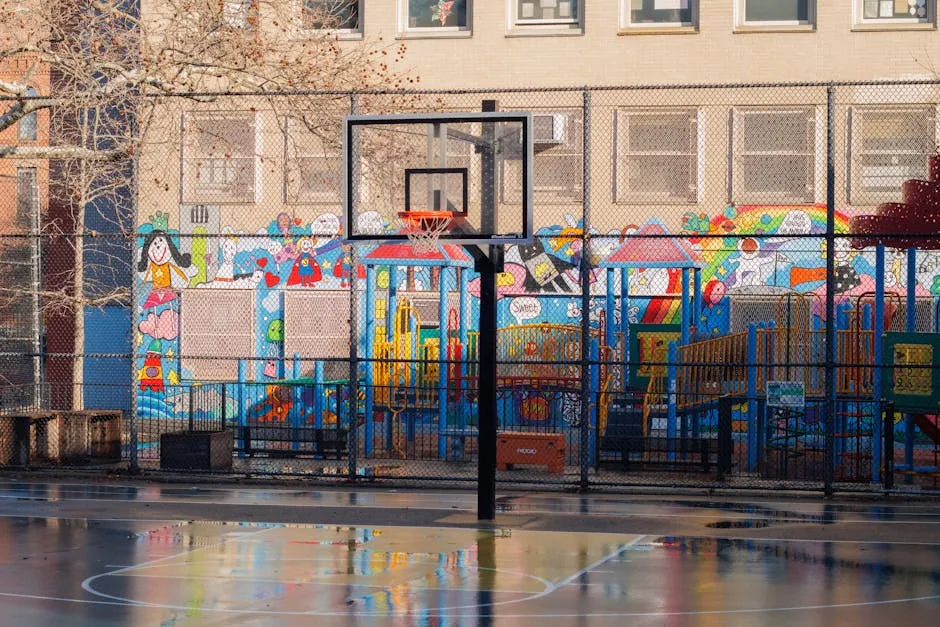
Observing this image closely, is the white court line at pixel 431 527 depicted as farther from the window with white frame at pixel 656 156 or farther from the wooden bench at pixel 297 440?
the window with white frame at pixel 656 156

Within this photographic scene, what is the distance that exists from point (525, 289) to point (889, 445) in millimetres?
11417

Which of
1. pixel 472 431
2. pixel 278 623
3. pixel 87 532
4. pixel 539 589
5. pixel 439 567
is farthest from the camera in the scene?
pixel 472 431

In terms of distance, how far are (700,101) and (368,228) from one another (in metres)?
6.49

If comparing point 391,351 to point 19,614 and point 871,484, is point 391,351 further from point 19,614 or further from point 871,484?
point 19,614

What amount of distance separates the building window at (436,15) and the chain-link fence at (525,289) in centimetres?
187

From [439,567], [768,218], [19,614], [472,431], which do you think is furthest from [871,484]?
[19,614]

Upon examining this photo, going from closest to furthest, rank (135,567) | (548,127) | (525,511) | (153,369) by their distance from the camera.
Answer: (135,567) < (525,511) < (548,127) < (153,369)

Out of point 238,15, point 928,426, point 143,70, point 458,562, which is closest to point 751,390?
point 928,426

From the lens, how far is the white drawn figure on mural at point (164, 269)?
91.7 ft

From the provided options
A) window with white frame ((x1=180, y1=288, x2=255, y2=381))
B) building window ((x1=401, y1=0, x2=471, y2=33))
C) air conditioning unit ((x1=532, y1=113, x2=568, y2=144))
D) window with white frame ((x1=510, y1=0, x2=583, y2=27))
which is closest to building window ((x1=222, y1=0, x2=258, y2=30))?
air conditioning unit ((x1=532, y1=113, x2=568, y2=144))

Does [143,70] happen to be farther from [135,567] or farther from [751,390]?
[135,567]

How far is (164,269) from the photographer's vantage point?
28094 mm

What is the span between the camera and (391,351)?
79.0 feet

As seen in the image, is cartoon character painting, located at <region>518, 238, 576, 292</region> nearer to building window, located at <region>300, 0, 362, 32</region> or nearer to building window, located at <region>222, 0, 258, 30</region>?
building window, located at <region>300, 0, 362, 32</region>
